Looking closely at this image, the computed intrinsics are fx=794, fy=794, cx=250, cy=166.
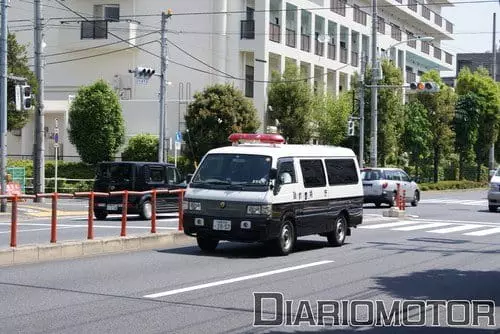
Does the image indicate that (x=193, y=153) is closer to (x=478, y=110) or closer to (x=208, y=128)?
(x=208, y=128)

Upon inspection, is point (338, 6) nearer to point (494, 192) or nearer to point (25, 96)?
point (494, 192)

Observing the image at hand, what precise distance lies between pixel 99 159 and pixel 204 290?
102ft

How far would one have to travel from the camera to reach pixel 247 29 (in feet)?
148

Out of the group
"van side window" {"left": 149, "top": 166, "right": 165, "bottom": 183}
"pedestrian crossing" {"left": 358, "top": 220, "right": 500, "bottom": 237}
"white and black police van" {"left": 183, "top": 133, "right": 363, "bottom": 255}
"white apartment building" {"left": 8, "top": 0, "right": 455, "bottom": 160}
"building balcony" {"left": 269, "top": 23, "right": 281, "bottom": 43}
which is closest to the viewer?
"white and black police van" {"left": 183, "top": 133, "right": 363, "bottom": 255}

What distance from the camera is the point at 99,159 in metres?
41.3

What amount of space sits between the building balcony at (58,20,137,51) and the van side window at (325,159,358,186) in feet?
98.4

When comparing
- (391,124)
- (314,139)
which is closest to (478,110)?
(391,124)

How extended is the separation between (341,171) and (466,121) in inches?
1921

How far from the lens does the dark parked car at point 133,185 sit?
24.5m

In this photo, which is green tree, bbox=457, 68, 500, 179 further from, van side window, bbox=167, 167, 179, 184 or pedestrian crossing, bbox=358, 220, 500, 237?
van side window, bbox=167, 167, 179, 184

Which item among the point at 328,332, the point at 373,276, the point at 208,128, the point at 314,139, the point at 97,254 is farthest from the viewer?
the point at 314,139

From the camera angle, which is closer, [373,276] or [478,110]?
[373,276]

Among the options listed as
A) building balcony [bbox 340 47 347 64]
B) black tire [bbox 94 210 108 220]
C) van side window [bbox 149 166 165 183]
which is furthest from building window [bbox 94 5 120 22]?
black tire [bbox 94 210 108 220]

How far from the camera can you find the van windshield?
597 inches
